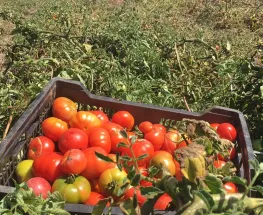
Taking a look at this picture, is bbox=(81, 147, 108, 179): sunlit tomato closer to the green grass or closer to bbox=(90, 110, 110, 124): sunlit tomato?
bbox=(90, 110, 110, 124): sunlit tomato

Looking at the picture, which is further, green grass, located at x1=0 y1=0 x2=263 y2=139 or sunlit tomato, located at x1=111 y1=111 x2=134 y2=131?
green grass, located at x1=0 y1=0 x2=263 y2=139

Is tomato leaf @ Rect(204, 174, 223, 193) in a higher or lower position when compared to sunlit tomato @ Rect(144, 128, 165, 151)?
higher

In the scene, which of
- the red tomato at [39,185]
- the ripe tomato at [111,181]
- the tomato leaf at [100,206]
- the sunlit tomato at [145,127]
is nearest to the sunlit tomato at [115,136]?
the sunlit tomato at [145,127]

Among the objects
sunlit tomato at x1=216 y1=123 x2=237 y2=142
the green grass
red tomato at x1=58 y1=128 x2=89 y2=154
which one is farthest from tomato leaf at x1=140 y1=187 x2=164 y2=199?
the green grass

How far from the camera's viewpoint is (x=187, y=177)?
1.09m

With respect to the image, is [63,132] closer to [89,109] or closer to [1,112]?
[89,109]

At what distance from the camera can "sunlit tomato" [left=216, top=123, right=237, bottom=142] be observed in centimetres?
229

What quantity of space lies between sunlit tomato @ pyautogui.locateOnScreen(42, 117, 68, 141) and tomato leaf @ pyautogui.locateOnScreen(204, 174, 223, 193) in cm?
133

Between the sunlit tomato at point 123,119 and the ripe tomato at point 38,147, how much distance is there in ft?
1.33

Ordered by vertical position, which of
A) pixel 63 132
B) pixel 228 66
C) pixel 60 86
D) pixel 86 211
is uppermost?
pixel 228 66

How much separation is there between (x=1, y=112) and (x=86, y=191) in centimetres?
124

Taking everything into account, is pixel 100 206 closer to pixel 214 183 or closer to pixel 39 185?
pixel 214 183

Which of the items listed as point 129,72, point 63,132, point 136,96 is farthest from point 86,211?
point 129,72

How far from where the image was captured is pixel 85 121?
2.29 meters
